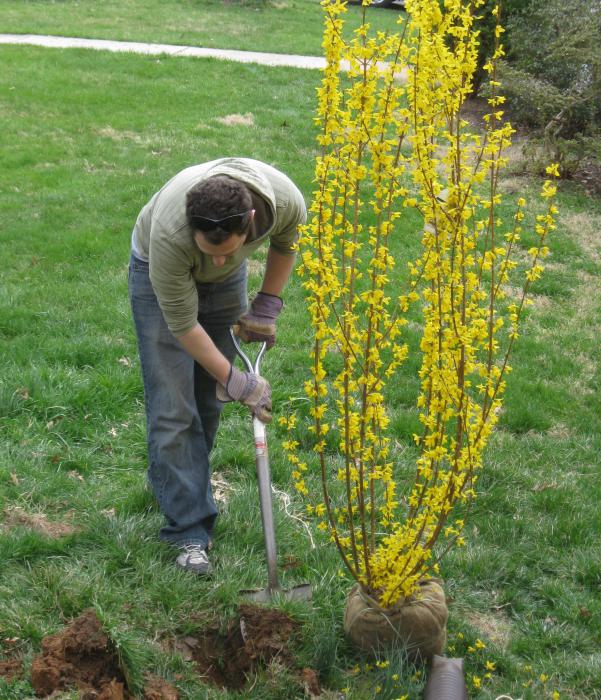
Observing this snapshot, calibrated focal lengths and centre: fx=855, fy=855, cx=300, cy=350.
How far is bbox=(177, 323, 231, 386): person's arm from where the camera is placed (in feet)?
10.1

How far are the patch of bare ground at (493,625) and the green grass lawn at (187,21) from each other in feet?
40.6

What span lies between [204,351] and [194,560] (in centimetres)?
89

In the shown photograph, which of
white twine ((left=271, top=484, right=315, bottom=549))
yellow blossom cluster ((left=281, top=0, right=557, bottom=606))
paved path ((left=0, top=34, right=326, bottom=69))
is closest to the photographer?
yellow blossom cluster ((left=281, top=0, right=557, bottom=606))

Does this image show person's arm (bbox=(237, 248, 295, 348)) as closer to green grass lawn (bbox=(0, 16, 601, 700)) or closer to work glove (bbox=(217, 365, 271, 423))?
work glove (bbox=(217, 365, 271, 423))

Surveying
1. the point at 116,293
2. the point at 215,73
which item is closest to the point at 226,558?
the point at 116,293

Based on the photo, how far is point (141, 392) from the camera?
4.83m

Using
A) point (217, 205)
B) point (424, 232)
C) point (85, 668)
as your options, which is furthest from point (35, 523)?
point (424, 232)

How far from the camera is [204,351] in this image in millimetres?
3119

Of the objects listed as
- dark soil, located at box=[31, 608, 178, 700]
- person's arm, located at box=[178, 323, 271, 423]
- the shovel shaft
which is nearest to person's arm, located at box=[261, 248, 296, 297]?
person's arm, located at box=[178, 323, 271, 423]

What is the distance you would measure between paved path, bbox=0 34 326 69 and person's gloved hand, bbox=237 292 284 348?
10154 mm

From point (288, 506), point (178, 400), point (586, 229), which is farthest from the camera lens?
point (586, 229)

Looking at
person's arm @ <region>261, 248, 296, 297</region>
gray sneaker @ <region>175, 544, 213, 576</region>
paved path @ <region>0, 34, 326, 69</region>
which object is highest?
person's arm @ <region>261, 248, 296, 297</region>

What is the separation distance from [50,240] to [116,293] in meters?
1.11

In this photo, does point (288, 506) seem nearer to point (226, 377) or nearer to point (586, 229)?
point (226, 377)
